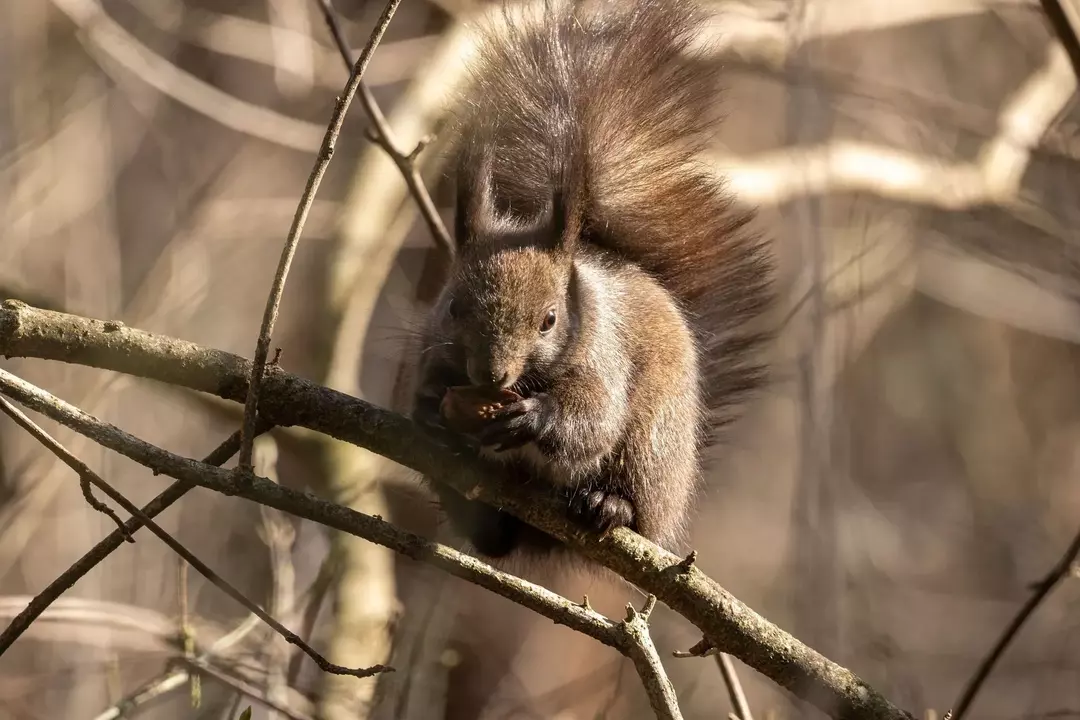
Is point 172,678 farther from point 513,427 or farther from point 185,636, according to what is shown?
point 513,427

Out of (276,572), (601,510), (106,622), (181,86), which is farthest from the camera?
(181,86)

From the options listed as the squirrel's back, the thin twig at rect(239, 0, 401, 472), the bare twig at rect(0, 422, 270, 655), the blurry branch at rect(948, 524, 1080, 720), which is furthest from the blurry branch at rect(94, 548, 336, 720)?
the blurry branch at rect(948, 524, 1080, 720)

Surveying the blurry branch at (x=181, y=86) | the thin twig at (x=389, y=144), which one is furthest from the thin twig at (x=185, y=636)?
the blurry branch at (x=181, y=86)

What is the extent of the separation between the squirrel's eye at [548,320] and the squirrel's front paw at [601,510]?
39 cm

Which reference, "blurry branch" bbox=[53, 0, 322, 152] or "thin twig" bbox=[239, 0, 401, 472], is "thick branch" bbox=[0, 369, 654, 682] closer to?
"thin twig" bbox=[239, 0, 401, 472]

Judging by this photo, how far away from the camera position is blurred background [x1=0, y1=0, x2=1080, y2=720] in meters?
3.44

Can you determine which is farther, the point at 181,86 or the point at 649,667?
the point at 181,86

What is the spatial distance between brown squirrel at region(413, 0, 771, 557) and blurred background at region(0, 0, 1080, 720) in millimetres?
312

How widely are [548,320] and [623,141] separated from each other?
60 cm

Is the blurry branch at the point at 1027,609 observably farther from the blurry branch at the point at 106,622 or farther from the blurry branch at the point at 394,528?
the blurry branch at the point at 106,622

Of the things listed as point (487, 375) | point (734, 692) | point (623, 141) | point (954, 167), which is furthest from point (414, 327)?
point (954, 167)

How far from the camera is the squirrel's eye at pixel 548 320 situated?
2492 mm

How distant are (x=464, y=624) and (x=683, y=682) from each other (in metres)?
1.35

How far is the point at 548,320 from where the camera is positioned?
251 cm
